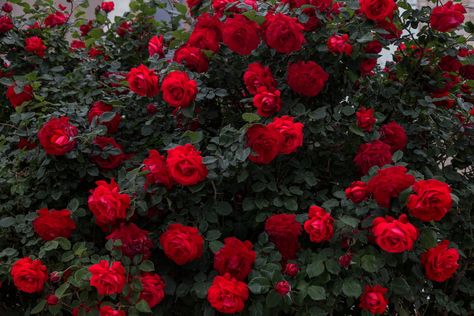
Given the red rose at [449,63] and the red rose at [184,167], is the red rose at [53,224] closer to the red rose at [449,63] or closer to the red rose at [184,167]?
the red rose at [184,167]

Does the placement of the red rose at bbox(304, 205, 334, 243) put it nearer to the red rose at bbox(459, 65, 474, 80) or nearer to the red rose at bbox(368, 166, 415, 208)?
the red rose at bbox(368, 166, 415, 208)

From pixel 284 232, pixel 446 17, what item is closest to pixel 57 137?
pixel 284 232

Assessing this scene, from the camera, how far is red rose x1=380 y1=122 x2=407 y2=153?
1.83 m

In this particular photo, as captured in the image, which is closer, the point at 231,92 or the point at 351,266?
the point at 351,266

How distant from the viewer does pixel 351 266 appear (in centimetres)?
149

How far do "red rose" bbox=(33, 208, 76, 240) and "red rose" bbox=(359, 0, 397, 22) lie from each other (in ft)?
3.24

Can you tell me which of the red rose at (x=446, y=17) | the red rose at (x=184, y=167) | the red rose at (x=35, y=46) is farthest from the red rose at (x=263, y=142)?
the red rose at (x=35, y=46)

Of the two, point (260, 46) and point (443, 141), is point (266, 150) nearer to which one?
point (260, 46)

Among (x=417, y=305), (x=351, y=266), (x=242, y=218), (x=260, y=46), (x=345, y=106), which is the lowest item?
(x=417, y=305)

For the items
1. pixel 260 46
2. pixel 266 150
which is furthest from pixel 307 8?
pixel 266 150

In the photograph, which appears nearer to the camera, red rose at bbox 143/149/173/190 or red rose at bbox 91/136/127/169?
red rose at bbox 143/149/173/190

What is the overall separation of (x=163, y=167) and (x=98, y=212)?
196 mm

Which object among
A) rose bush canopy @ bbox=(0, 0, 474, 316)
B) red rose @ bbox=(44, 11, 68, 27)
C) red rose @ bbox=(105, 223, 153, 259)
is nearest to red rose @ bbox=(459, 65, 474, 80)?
rose bush canopy @ bbox=(0, 0, 474, 316)

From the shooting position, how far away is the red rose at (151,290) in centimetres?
150
